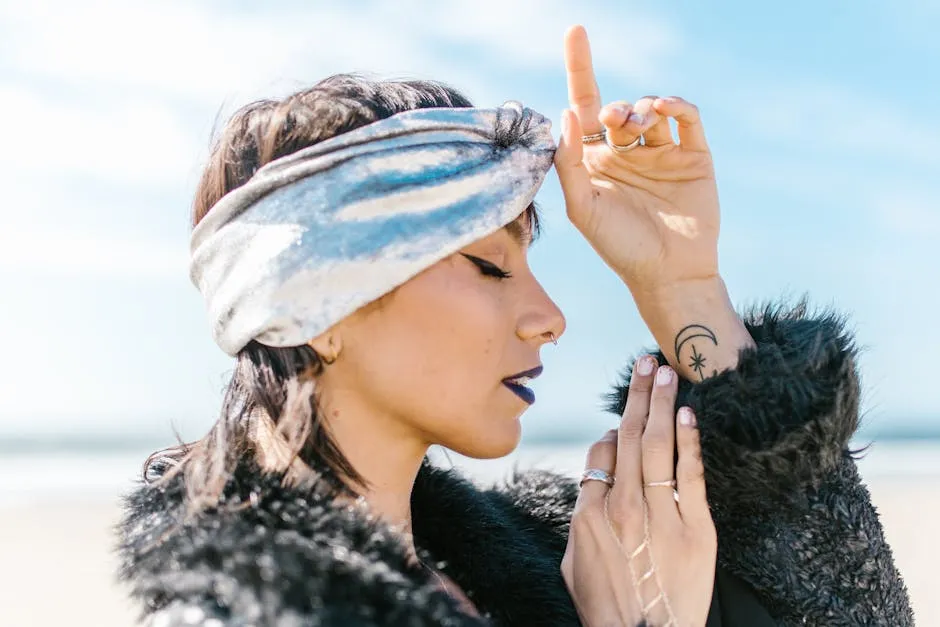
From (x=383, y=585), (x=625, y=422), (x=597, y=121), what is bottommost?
(x=383, y=585)

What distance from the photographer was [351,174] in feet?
7.06

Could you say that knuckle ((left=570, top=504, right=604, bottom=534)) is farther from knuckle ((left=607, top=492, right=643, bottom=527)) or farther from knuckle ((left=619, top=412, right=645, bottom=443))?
knuckle ((left=619, top=412, right=645, bottom=443))

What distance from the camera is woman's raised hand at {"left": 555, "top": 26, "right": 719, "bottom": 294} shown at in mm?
2580

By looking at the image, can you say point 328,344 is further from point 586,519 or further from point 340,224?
point 586,519

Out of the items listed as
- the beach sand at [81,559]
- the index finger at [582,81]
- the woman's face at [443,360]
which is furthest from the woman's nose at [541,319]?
the beach sand at [81,559]

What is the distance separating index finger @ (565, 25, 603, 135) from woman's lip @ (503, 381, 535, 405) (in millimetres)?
748

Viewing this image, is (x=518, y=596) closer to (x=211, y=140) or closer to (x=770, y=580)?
(x=770, y=580)

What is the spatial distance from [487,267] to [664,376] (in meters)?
0.56

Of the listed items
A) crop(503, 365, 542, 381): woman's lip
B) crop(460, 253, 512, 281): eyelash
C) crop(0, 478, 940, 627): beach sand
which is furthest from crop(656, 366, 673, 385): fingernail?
crop(0, 478, 940, 627): beach sand

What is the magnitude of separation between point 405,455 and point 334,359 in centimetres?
25

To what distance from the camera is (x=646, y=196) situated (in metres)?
2.69

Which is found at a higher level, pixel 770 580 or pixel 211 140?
pixel 211 140

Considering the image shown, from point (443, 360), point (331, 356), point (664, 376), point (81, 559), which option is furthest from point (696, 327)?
point (81, 559)

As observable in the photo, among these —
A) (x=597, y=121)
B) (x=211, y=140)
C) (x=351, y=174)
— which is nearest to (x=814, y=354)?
(x=597, y=121)
